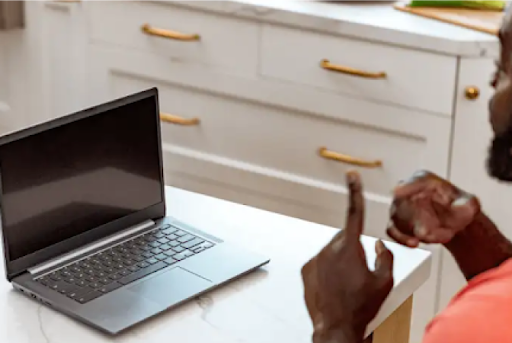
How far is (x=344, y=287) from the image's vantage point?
3.13 feet

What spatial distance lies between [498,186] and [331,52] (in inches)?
Result: 19.8

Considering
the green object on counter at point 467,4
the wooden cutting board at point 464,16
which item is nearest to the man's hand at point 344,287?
the wooden cutting board at point 464,16

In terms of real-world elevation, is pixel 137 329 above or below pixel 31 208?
below

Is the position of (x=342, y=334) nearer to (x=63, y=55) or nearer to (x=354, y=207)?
(x=354, y=207)

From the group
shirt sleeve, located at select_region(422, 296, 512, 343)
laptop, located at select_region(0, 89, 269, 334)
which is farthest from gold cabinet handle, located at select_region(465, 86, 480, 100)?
shirt sleeve, located at select_region(422, 296, 512, 343)

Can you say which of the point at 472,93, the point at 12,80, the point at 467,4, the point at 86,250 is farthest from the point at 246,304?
the point at 12,80

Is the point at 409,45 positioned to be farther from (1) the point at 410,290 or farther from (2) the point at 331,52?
(1) the point at 410,290

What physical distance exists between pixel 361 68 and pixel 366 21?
11 cm

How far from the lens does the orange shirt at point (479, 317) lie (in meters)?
0.81

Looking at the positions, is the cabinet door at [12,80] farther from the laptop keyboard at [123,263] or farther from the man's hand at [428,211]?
the man's hand at [428,211]

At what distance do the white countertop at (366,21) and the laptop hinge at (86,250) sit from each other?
2.90 ft

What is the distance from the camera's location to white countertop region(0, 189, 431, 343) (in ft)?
3.72

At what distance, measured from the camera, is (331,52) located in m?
2.14

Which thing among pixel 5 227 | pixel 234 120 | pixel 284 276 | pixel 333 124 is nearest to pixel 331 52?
pixel 333 124
